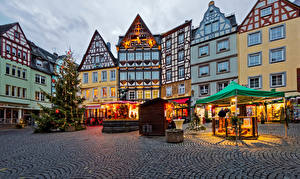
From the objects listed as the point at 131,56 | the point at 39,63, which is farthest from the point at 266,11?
the point at 39,63

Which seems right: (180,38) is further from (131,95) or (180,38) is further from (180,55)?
(131,95)

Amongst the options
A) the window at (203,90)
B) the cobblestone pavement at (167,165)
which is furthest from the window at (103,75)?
the cobblestone pavement at (167,165)

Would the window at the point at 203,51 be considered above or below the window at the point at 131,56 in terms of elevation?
below

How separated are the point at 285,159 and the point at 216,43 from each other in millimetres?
19377

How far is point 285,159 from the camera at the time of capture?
489cm

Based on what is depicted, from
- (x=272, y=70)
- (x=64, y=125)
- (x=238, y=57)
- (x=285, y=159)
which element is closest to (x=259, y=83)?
(x=272, y=70)

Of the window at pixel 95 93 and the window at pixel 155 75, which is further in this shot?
the window at pixel 95 93

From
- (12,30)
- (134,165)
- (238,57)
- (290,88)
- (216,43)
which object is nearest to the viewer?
(134,165)

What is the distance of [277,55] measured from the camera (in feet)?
58.5

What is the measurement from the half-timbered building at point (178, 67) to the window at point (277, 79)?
9.66 metres

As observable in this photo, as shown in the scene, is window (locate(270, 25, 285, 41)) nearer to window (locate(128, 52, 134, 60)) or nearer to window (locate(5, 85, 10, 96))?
window (locate(128, 52, 134, 60))

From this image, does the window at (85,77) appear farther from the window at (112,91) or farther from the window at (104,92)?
the window at (112,91)

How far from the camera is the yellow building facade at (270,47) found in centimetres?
1688

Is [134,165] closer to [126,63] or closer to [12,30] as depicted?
[126,63]
